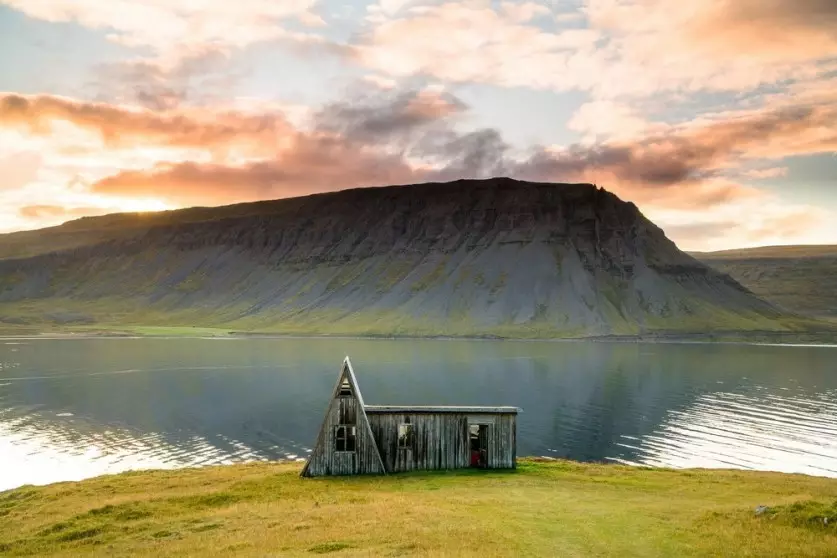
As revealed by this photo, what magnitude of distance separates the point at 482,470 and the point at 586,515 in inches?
520

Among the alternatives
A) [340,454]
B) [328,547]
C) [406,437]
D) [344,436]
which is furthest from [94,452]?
[328,547]

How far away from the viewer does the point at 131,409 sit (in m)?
90.5

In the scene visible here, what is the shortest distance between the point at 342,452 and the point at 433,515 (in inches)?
537

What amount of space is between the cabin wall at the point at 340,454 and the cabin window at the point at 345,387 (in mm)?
636

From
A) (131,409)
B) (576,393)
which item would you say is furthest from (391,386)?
(131,409)

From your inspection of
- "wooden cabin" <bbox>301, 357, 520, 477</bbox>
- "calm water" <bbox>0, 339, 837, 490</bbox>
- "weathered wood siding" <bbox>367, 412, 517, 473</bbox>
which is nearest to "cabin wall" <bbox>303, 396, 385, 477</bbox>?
"wooden cabin" <bbox>301, 357, 520, 477</bbox>

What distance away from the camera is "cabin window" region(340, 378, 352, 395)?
4162 centimetres

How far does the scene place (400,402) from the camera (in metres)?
93.5

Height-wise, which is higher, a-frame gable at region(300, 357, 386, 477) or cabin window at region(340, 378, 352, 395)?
cabin window at region(340, 378, 352, 395)

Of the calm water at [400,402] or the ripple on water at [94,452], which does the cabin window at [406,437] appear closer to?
the calm water at [400,402]

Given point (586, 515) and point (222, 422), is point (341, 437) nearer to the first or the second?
point (586, 515)

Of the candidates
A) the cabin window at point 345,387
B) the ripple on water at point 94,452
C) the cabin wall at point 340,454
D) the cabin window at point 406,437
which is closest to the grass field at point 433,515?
the cabin wall at point 340,454

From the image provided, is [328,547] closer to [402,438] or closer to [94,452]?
[402,438]

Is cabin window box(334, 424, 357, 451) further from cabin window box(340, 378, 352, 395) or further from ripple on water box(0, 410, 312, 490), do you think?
ripple on water box(0, 410, 312, 490)
